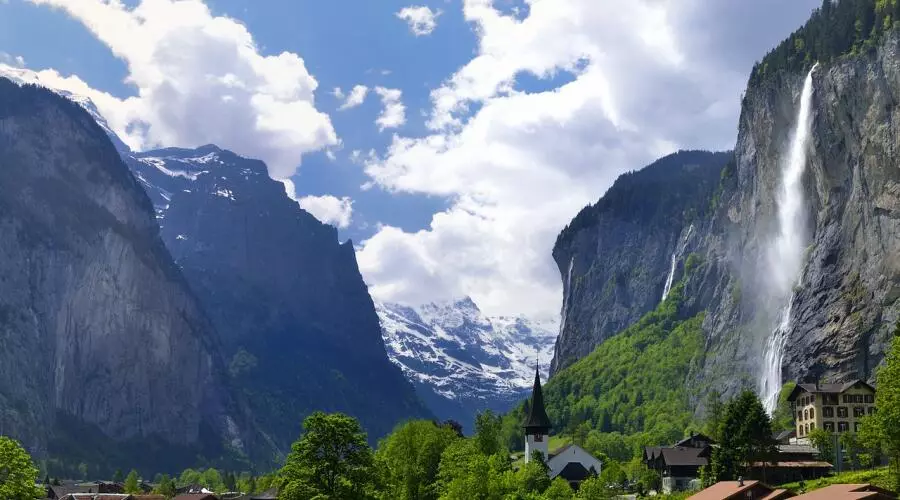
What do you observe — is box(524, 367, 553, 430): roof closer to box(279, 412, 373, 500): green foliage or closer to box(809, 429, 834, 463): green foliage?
box(809, 429, 834, 463): green foliage

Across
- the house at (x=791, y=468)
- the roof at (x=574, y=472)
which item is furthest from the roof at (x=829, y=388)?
the roof at (x=574, y=472)

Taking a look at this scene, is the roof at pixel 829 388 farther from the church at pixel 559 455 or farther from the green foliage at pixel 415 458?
the green foliage at pixel 415 458

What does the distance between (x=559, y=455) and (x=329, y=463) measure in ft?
245

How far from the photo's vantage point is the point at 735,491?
322 ft

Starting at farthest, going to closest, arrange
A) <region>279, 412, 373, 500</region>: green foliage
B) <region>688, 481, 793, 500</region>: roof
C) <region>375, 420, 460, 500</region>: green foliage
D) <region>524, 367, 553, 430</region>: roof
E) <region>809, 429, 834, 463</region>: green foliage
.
A: <region>524, 367, 553, 430</region>: roof < <region>809, 429, 834, 463</region>: green foliage < <region>375, 420, 460, 500</region>: green foliage < <region>688, 481, 793, 500</region>: roof < <region>279, 412, 373, 500</region>: green foliage

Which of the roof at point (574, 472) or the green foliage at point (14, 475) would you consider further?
the roof at point (574, 472)

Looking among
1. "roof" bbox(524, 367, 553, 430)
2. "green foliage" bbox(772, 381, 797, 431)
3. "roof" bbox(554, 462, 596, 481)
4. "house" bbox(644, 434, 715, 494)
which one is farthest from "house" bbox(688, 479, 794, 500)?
"green foliage" bbox(772, 381, 797, 431)

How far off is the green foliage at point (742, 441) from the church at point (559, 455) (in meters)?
38.6

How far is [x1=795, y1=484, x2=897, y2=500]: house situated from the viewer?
252ft

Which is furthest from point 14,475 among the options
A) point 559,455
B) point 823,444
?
point 823,444

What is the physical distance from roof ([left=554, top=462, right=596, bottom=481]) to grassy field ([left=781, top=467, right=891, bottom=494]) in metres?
43.1

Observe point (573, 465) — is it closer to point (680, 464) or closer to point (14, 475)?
point (680, 464)

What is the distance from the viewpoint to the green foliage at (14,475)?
300ft

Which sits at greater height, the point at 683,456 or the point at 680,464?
the point at 683,456
